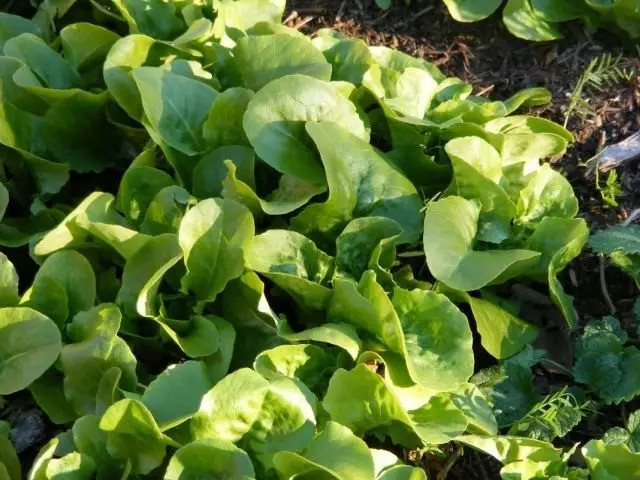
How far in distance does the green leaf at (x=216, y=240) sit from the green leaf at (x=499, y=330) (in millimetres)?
560

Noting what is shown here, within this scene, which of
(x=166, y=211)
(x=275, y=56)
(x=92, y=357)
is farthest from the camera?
(x=275, y=56)

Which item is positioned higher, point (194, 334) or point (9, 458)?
point (194, 334)

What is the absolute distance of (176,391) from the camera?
1587mm

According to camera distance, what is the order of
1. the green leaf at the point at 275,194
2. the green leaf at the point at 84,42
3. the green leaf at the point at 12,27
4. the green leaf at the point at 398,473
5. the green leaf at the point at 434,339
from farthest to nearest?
1. the green leaf at the point at 12,27
2. the green leaf at the point at 84,42
3. the green leaf at the point at 275,194
4. the green leaf at the point at 434,339
5. the green leaf at the point at 398,473

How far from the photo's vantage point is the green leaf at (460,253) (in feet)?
5.70

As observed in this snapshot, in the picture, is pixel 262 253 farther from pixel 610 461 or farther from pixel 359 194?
pixel 610 461

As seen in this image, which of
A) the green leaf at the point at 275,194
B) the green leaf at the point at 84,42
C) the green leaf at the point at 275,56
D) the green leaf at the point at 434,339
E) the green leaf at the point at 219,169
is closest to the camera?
the green leaf at the point at 434,339

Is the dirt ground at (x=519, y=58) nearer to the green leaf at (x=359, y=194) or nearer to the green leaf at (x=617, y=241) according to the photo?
the green leaf at (x=617, y=241)

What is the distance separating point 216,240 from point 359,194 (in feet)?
1.23

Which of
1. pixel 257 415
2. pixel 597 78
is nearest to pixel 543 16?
pixel 597 78

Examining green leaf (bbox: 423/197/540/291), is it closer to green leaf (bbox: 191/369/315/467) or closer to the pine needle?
green leaf (bbox: 191/369/315/467)

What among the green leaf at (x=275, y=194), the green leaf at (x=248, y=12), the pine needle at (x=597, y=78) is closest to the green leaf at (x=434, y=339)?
the green leaf at (x=275, y=194)

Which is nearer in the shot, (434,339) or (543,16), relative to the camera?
(434,339)

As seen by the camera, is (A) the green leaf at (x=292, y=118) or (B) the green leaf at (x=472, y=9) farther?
(B) the green leaf at (x=472, y=9)
